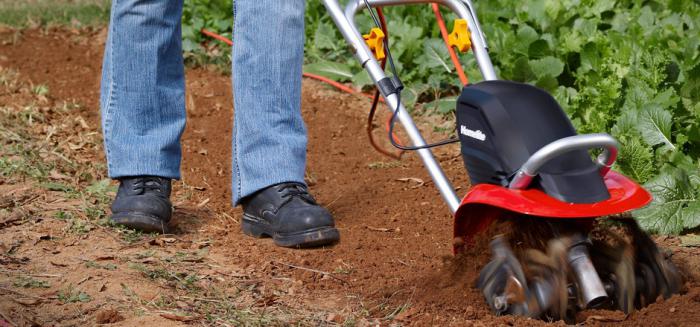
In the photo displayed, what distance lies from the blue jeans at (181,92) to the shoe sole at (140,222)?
0.48ft

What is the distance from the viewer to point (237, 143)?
10.4 ft

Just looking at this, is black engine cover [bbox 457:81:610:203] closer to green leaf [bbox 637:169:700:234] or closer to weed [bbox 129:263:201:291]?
weed [bbox 129:263:201:291]

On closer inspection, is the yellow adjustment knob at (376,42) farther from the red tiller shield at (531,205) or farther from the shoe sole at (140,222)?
the shoe sole at (140,222)

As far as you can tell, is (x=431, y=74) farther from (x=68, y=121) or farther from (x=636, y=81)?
(x=68, y=121)

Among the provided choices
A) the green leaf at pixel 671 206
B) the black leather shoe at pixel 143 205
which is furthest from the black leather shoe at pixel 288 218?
the green leaf at pixel 671 206

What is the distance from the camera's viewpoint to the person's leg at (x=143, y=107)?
10.4 ft

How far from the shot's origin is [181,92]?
3320 millimetres

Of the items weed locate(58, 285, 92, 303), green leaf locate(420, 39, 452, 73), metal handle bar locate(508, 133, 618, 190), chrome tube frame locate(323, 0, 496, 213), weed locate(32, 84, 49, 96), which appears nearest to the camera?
metal handle bar locate(508, 133, 618, 190)

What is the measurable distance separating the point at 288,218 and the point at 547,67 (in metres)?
1.65

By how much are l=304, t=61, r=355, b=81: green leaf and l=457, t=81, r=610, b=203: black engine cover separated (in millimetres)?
2664

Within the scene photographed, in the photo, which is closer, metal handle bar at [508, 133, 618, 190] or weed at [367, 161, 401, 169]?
metal handle bar at [508, 133, 618, 190]

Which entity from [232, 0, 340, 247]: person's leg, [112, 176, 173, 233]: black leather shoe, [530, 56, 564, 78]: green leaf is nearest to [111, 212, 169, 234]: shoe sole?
[112, 176, 173, 233]: black leather shoe

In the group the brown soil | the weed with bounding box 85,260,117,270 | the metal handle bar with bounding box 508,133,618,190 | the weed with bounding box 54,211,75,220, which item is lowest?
the brown soil

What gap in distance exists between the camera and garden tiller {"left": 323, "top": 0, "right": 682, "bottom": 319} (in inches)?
87.8
